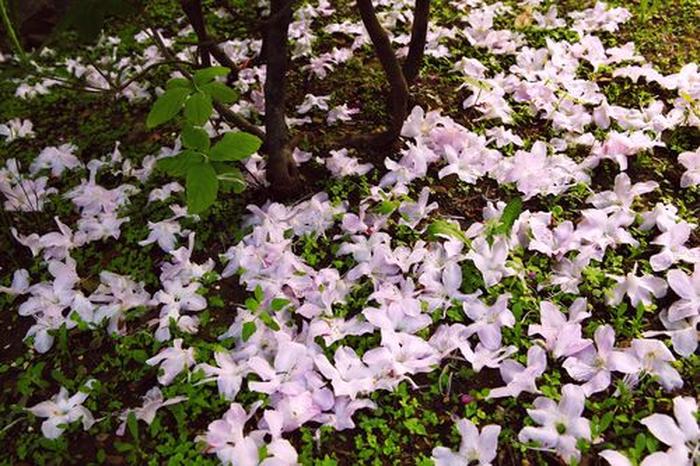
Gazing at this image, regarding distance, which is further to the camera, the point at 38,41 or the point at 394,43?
the point at 38,41

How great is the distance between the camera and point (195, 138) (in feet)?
5.34

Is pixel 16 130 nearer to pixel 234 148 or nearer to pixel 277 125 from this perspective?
pixel 277 125

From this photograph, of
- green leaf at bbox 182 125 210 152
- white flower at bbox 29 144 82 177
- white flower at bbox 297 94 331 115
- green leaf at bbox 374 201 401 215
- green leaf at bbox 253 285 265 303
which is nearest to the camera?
green leaf at bbox 182 125 210 152

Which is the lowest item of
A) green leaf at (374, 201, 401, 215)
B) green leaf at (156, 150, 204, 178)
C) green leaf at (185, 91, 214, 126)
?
green leaf at (374, 201, 401, 215)

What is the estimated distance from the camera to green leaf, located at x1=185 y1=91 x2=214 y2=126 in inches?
62.0

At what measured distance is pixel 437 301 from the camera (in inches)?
78.7

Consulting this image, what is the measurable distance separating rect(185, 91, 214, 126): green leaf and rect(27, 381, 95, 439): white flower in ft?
2.88

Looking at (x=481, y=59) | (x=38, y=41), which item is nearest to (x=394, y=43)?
(x=481, y=59)

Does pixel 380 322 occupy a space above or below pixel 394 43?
below

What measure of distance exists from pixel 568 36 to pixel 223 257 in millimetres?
2083

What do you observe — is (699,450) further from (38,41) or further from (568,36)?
(38,41)

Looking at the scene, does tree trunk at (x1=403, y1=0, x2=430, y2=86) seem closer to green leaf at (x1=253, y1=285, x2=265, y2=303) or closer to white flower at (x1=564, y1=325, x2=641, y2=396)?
green leaf at (x1=253, y1=285, x2=265, y2=303)

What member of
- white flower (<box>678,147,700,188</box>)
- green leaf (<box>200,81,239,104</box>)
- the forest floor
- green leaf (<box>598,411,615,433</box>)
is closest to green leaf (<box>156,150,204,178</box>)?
green leaf (<box>200,81,239,104</box>)

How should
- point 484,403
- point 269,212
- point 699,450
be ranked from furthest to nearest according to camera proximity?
point 269,212 → point 484,403 → point 699,450
